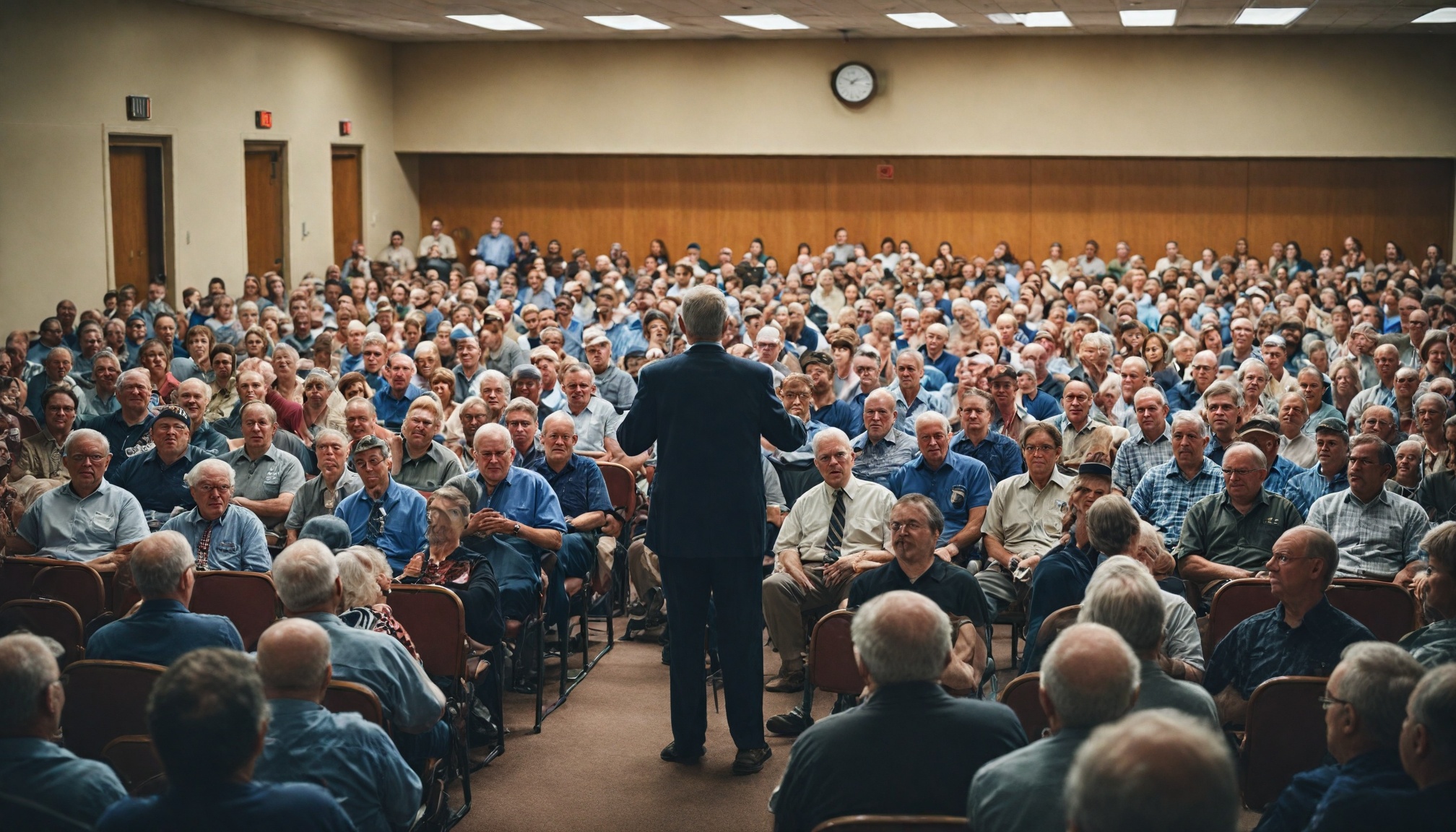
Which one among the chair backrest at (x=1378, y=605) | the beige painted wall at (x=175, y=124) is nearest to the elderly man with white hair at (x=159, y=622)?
the chair backrest at (x=1378, y=605)

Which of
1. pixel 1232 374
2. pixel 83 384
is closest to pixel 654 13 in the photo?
pixel 83 384

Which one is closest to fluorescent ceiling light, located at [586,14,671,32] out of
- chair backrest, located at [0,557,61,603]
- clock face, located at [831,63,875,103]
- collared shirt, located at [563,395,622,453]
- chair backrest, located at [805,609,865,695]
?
clock face, located at [831,63,875,103]

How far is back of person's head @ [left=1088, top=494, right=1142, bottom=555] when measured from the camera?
438cm

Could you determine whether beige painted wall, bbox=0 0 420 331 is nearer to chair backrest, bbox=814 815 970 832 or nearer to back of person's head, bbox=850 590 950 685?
back of person's head, bbox=850 590 950 685

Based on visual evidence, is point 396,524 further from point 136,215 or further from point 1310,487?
point 136,215

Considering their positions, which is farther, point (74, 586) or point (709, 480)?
point (74, 586)

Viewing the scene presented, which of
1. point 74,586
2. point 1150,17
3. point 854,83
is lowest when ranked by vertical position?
point 74,586

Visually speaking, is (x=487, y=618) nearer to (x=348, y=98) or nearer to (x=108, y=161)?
(x=108, y=161)

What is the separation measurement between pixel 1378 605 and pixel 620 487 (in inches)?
144

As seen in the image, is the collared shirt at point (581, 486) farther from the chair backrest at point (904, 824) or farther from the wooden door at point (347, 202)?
the wooden door at point (347, 202)

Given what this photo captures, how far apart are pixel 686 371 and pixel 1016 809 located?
7.60 feet

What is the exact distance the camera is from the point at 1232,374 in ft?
27.6

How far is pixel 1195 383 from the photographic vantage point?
840 cm

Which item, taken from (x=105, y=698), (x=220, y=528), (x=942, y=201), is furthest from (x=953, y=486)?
(x=942, y=201)
